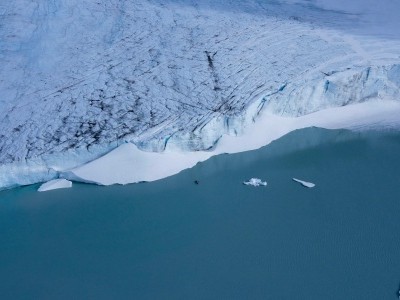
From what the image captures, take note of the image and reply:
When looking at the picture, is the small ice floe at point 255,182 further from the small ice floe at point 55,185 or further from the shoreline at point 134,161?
the small ice floe at point 55,185

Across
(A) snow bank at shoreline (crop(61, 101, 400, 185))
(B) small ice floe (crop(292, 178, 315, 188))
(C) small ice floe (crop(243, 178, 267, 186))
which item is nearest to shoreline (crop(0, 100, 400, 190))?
(A) snow bank at shoreline (crop(61, 101, 400, 185))

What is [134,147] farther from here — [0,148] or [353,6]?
[353,6]

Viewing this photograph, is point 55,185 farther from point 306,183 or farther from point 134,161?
point 306,183

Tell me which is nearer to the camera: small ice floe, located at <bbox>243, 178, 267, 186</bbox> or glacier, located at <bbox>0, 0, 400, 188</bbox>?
small ice floe, located at <bbox>243, 178, 267, 186</bbox>

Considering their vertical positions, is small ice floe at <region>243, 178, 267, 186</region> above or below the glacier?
below

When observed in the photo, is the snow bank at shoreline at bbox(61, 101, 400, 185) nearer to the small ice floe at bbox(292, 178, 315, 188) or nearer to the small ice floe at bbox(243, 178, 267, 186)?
the small ice floe at bbox(243, 178, 267, 186)

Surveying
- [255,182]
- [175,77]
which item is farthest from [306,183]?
[175,77]

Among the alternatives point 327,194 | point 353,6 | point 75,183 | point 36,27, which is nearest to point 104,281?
point 75,183

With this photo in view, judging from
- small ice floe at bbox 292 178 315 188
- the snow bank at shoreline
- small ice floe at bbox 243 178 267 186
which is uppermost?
the snow bank at shoreline
